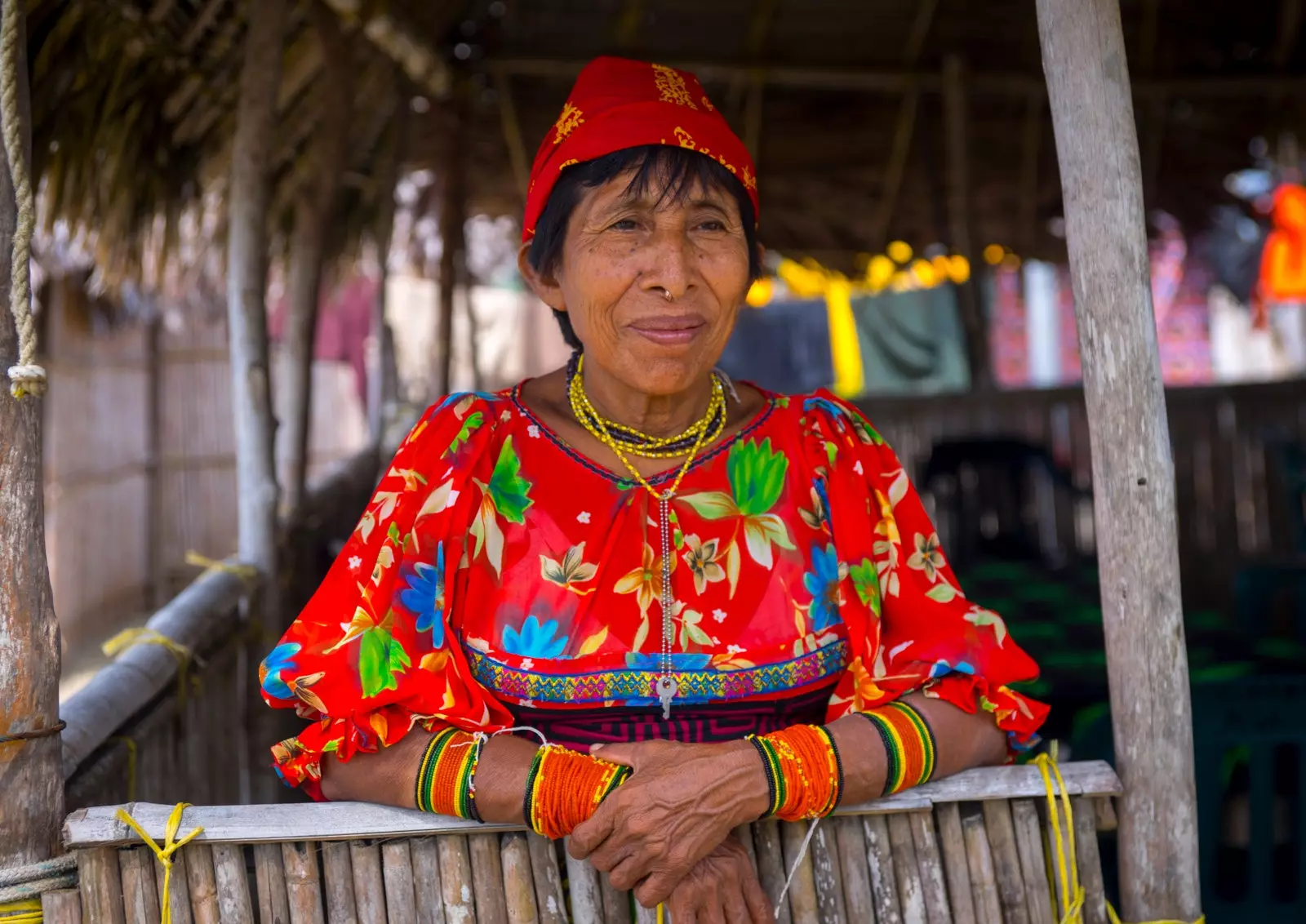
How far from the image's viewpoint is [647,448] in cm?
189

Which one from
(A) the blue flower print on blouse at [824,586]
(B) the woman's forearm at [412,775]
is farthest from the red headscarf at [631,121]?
(B) the woman's forearm at [412,775]

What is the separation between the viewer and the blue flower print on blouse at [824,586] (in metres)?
1.83

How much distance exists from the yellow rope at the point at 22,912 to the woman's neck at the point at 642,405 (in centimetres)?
105

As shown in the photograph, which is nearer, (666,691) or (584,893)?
(584,893)

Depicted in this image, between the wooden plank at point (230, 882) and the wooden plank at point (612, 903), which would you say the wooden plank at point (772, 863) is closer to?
the wooden plank at point (612, 903)

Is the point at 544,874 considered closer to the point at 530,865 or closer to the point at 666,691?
the point at 530,865

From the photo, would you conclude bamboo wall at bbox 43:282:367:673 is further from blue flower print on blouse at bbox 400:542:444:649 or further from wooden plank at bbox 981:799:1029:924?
wooden plank at bbox 981:799:1029:924

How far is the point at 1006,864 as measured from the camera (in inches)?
65.7

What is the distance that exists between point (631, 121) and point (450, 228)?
4238mm

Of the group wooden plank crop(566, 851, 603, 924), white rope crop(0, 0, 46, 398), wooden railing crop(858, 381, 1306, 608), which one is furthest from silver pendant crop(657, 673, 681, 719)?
wooden railing crop(858, 381, 1306, 608)

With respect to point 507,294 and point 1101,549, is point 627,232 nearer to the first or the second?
point 1101,549

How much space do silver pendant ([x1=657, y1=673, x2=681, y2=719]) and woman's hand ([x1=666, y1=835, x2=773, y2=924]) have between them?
0.73ft

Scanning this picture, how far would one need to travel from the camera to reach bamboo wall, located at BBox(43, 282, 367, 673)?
293 inches

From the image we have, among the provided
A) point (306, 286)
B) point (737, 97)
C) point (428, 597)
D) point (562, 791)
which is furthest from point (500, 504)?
point (737, 97)
